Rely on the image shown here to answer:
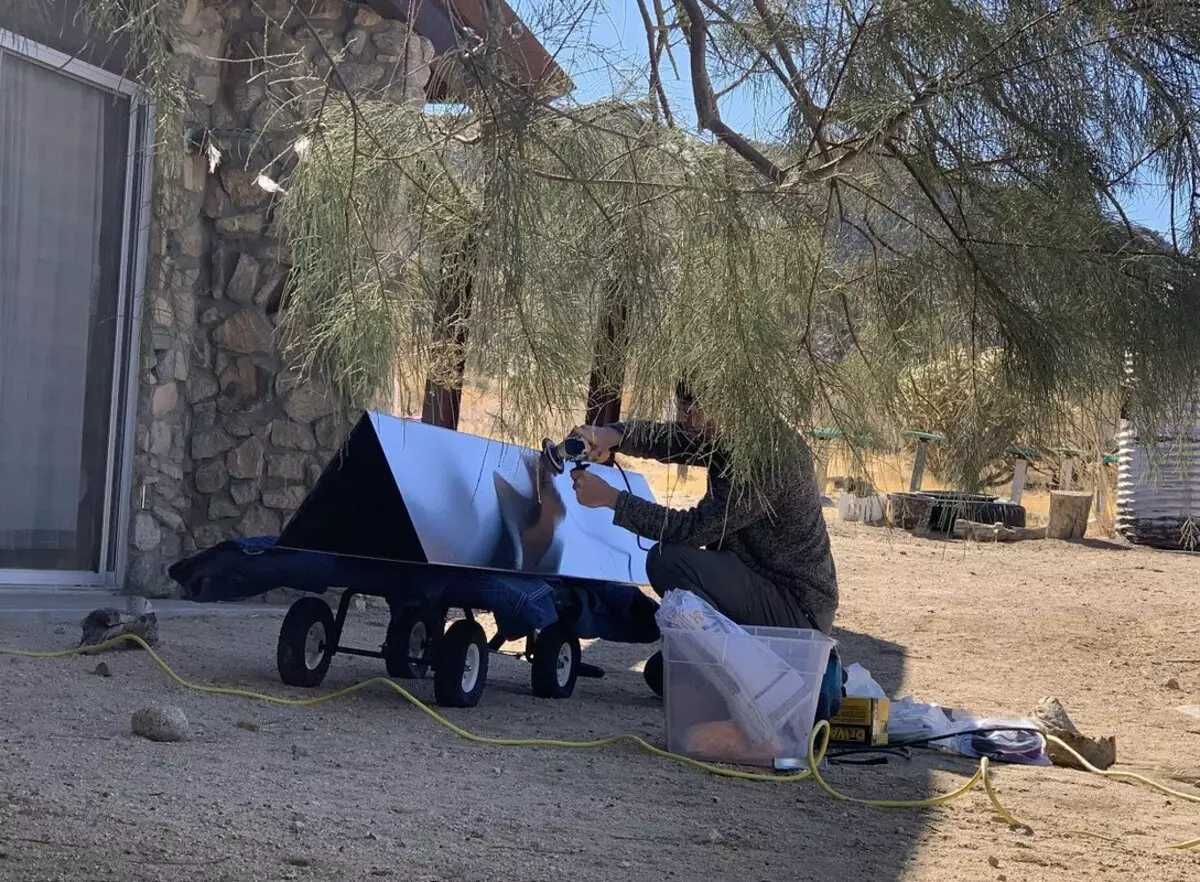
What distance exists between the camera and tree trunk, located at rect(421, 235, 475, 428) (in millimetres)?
2703

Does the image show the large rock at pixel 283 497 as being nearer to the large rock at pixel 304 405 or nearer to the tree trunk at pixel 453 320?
the large rock at pixel 304 405

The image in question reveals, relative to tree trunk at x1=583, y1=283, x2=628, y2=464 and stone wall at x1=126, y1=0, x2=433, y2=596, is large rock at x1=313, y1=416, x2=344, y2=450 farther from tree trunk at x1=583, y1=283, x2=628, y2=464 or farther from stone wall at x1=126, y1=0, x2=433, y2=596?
tree trunk at x1=583, y1=283, x2=628, y2=464

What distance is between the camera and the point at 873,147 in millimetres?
2639

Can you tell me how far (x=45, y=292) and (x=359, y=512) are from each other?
2.43 m

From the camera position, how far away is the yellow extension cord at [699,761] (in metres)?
3.65

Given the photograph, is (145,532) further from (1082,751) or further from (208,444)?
(1082,751)

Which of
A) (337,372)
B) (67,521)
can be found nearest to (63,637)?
(67,521)

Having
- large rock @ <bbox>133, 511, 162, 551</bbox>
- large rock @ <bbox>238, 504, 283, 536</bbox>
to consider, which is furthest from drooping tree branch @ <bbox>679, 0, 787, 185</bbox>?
large rock @ <bbox>238, 504, 283, 536</bbox>

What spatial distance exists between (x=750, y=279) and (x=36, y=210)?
4.10 metres

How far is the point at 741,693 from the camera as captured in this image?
3924 millimetres

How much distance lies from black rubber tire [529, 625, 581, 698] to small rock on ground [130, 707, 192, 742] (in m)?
1.50

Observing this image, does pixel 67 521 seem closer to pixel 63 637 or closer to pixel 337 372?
pixel 63 637

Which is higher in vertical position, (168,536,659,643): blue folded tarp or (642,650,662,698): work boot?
(168,536,659,643): blue folded tarp

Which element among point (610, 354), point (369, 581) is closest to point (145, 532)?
point (369, 581)
